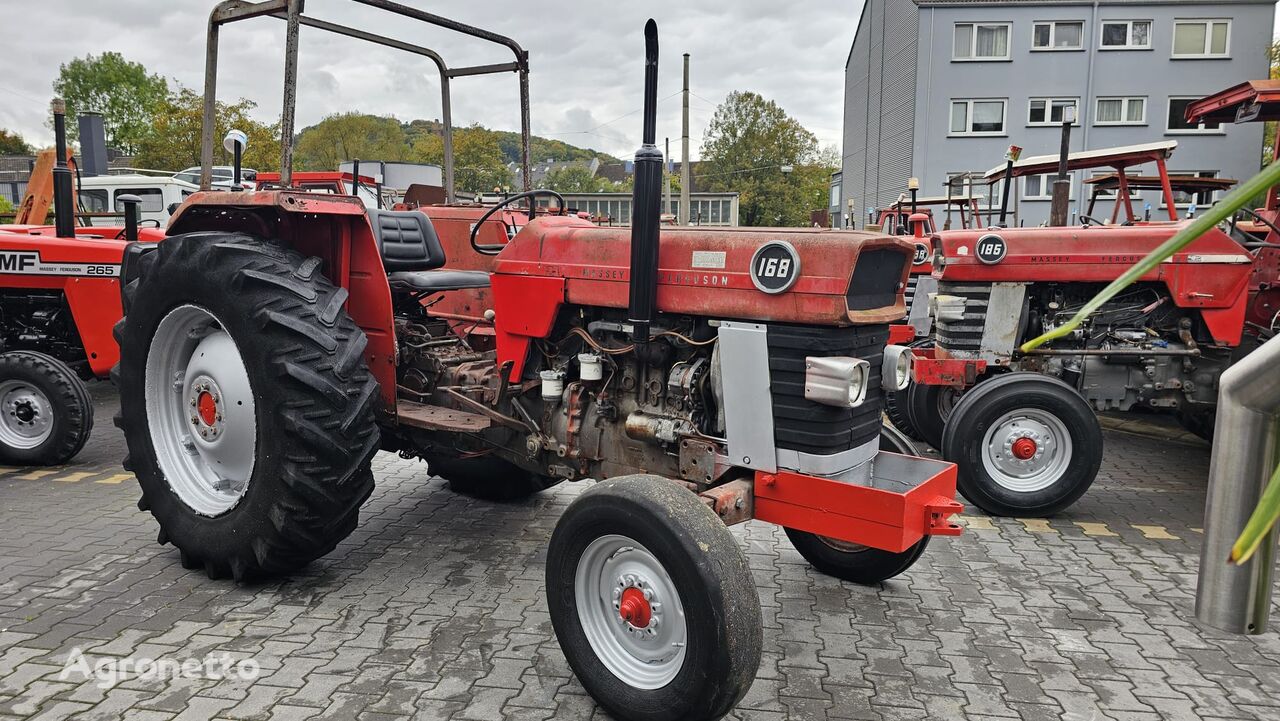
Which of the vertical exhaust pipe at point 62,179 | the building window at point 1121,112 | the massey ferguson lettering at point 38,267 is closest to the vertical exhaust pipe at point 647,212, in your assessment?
the vertical exhaust pipe at point 62,179

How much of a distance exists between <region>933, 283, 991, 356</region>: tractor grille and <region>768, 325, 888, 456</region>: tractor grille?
11.2 ft

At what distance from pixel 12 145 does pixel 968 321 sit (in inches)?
2176

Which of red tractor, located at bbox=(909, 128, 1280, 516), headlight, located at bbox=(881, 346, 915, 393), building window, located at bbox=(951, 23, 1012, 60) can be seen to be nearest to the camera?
headlight, located at bbox=(881, 346, 915, 393)

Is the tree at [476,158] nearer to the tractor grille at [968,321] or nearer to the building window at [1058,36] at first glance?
the building window at [1058,36]

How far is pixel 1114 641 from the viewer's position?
323cm

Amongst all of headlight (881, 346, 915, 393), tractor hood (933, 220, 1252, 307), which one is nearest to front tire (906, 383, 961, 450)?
tractor hood (933, 220, 1252, 307)

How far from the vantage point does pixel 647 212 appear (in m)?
2.94

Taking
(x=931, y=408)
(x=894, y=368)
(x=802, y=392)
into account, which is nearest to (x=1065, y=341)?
(x=931, y=408)

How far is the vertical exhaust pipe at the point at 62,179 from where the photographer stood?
5684 millimetres

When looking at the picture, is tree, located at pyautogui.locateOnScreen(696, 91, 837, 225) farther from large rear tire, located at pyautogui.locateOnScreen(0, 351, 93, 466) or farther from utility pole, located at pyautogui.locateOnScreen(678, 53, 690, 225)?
large rear tire, located at pyautogui.locateOnScreen(0, 351, 93, 466)

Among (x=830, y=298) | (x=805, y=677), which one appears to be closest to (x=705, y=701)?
(x=805, y=677)

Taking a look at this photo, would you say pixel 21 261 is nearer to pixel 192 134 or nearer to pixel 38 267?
pixel 38 267

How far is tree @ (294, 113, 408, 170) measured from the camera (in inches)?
1673

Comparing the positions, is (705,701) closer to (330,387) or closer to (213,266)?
(330,387)
